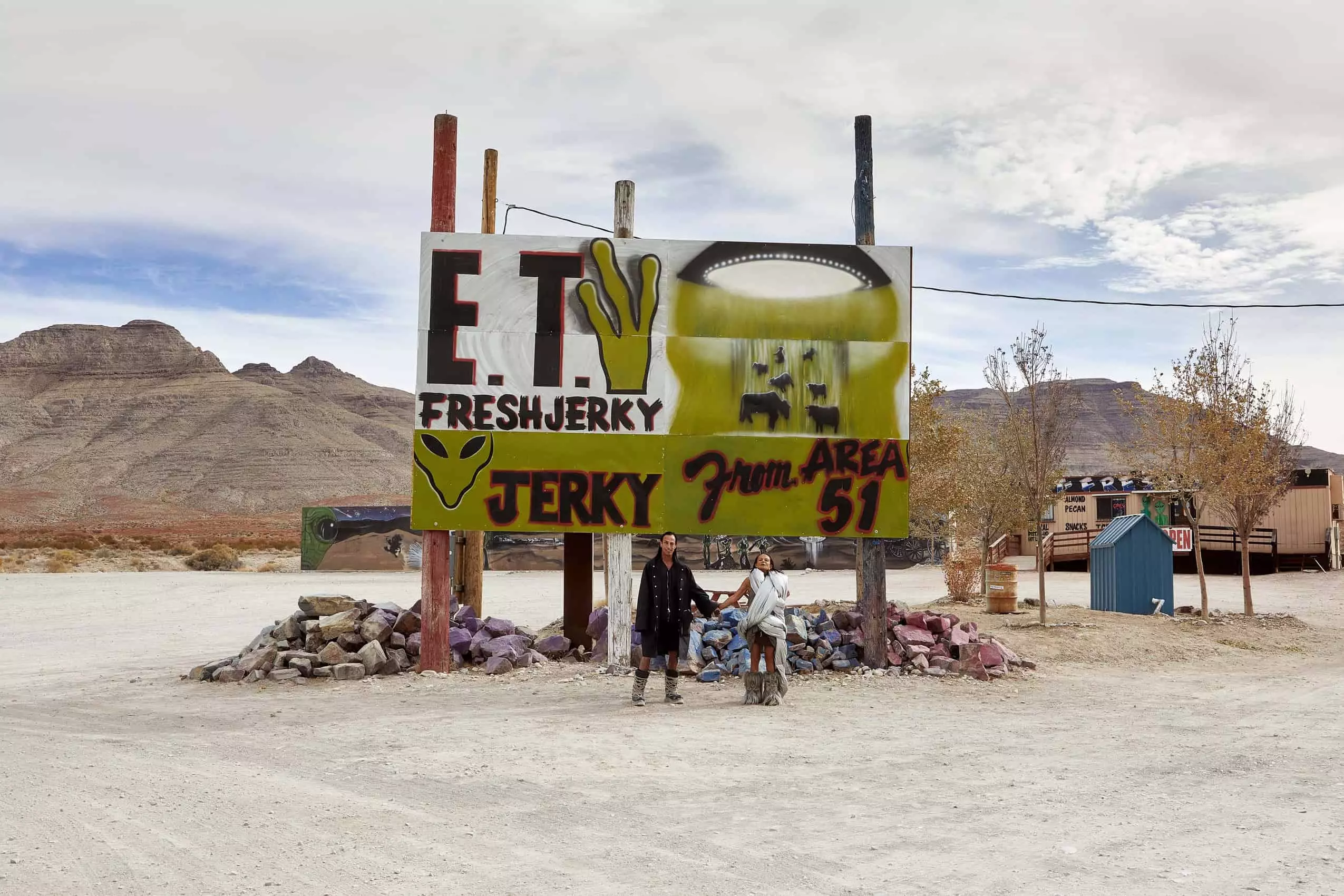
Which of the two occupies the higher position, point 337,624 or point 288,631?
point 337,624

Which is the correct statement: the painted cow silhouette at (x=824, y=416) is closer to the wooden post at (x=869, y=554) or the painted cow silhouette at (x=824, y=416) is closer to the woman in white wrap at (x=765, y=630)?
the wooden post at (x=869, y=554)

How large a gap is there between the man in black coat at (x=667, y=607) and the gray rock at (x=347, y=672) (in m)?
3.60

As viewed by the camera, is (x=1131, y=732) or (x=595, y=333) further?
(x=595, y=333)

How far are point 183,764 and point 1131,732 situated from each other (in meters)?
8.33

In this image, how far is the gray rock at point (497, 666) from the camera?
1339 cm

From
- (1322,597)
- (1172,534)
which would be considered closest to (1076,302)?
(1322,597)

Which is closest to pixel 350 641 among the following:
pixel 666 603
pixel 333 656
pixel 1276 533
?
pixel 333 656

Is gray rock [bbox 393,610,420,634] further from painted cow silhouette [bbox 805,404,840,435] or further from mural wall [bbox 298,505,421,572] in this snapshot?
mural wall [bbox 298,505,421,572]

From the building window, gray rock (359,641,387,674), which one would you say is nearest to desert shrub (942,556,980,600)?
gray rock (359,641,387,674)

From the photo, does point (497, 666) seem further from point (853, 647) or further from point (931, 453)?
point (931, 453)

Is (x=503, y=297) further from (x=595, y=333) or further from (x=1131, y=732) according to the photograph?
(x=1131, y=732)

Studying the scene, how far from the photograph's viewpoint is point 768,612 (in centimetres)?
1143

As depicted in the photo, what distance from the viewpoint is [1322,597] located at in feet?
90.1

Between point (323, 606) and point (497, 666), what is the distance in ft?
8.45
